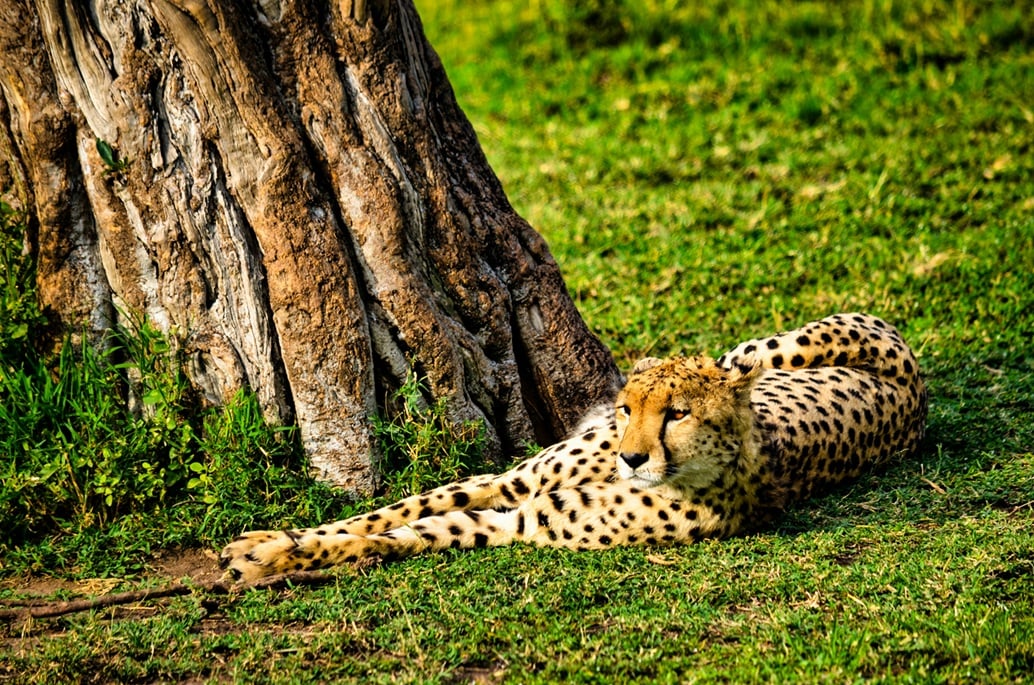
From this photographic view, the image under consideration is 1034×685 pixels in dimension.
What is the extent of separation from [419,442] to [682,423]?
0.96 metres

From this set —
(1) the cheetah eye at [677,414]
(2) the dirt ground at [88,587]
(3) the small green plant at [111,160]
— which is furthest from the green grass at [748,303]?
(3) the small green plant at [111,160]

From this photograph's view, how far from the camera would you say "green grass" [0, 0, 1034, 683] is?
330 centimetres

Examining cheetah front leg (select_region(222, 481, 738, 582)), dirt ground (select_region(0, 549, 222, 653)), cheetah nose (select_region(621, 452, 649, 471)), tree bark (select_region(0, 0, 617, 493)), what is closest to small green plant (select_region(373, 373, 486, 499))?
tree bark (select_region(0, 0, 617, 493))

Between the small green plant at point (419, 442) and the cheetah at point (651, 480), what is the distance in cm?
12

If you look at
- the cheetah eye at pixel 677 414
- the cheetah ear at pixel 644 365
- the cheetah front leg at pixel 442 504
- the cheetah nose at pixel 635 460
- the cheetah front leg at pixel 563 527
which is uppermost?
the cheetah ear at pixel 644 365

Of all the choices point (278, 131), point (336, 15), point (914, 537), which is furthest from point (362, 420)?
point (914, 537)

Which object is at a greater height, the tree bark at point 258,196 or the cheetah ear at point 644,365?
the tree bark at point 258,196

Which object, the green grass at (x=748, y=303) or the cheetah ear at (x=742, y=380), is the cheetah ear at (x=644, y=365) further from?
the green grass at (x=748, y=303)

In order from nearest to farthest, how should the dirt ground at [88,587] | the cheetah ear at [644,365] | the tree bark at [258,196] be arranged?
the dirt ground at [88,587]
the tree bark at [258,196]
the cheetah ear at [644,365]

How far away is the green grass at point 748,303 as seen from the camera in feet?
10.8

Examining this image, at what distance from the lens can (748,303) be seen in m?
6.52

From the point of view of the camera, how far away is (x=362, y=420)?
14.1ft

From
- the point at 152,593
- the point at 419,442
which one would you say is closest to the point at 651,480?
the point at 419,442

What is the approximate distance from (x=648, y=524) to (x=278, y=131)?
1751 millimetres
